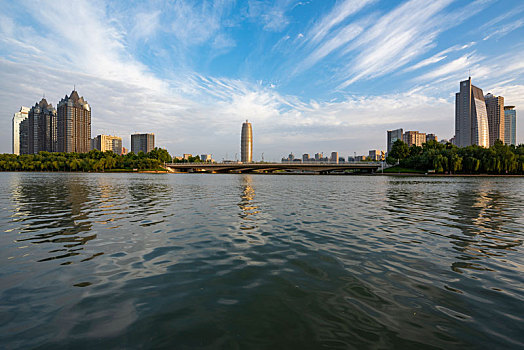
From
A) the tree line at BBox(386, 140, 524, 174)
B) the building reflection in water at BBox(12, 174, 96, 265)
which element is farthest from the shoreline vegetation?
the building reflection in water at BBox(12, 174, 96, 265)

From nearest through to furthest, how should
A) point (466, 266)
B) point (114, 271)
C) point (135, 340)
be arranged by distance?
point (135, 340) < point (114, 271) < point (466, 266)

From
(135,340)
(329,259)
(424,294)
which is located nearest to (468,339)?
(424,294)

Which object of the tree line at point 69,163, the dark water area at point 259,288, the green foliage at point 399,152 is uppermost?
the green foliage at point 399,152

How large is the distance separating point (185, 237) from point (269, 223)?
5361mm

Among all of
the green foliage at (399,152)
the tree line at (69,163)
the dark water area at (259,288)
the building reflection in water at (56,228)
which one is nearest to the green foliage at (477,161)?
the green foliage at (399,152)

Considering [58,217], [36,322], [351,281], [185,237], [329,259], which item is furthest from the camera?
[58,217]

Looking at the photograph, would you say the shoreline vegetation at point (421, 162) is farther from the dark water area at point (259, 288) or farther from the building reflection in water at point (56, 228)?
the building reflection in water at point (56, 228)

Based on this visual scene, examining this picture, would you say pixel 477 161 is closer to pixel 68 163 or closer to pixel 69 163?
pixel 69 163

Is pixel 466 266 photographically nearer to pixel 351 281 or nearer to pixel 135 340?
pixel 351 281

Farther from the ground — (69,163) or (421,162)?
(421,162)

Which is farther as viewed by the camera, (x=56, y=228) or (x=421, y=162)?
(x=421, y=162)

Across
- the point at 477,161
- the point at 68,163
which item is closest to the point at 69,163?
the point at 68,163

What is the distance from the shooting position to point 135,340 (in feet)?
15.6

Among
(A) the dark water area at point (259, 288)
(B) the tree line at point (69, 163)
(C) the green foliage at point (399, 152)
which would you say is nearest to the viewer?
(A) the dark water area at point (259, 288)
